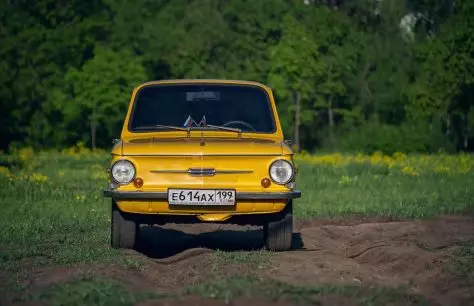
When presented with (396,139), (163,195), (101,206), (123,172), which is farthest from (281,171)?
(396,139)

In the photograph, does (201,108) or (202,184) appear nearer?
(202,184)

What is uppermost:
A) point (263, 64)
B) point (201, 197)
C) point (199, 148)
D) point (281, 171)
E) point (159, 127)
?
point (263, 64)

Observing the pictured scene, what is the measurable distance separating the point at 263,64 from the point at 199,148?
154 feet

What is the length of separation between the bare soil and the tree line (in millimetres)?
37322

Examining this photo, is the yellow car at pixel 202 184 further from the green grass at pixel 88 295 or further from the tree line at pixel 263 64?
the tree line at pixel 263 64

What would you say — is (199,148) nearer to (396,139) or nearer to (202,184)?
(202,184)

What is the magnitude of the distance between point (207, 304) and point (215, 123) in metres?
4.64

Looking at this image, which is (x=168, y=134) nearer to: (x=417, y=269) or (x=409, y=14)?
(x=417, y=269)

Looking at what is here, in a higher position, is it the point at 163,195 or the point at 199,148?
the point at 199,148

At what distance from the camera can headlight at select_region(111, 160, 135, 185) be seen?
10.5 metres

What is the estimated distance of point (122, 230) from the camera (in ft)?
36.0

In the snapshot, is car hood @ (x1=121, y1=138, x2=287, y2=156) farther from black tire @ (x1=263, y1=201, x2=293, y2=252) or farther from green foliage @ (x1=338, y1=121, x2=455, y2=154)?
green foliage @ (x1=338, y1=121, x2=455, y2=154)

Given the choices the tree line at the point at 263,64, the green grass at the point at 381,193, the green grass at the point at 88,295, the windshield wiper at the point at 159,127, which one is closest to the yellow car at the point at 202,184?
the windshield wiper at the point at 159,127

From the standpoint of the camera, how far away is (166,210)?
10.5m
